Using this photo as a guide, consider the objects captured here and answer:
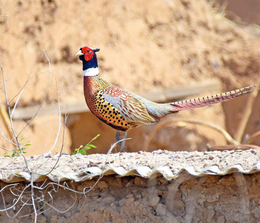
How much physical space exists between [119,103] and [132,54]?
76.8 inches

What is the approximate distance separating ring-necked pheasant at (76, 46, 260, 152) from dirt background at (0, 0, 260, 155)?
4.90 feet

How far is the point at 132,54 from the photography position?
6.58m

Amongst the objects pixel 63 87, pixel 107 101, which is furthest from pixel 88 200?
pixel 63 87

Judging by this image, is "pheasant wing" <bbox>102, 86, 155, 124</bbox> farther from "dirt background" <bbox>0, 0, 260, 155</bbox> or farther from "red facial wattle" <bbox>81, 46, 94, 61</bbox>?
"dirt background" <bbox>0, 0, 260, 155</bbox>

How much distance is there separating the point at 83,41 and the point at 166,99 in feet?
4.59

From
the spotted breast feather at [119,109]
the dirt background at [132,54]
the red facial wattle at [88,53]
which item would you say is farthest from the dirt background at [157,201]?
the dirt background at [132,54]

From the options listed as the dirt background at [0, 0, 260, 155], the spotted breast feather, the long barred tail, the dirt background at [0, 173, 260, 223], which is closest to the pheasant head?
the spotted breast feather

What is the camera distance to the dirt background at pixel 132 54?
637 cm

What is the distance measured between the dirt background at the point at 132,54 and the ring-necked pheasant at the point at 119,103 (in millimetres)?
1493

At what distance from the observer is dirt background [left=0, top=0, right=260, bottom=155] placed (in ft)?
20.9

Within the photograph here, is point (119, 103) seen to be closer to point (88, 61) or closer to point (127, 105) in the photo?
point (127, 105)

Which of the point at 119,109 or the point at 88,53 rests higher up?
the point at 88,53

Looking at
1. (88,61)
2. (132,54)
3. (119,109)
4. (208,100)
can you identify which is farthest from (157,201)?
(132,54)

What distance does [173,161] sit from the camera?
3.52m
